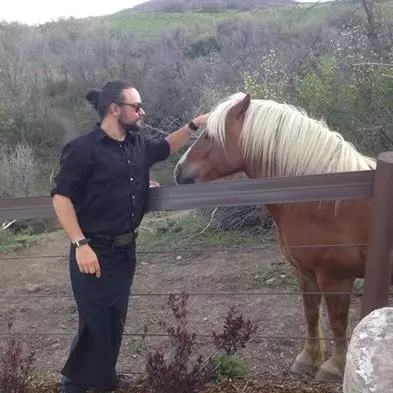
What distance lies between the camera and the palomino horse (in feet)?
11.3

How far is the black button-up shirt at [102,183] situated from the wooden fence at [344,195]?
272 mm

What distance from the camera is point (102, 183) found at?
9.36 ft

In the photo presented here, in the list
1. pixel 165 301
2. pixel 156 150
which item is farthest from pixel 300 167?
pixel 165 301

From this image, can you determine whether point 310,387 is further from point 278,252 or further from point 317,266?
point 278,252

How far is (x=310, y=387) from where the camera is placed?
11.4ft

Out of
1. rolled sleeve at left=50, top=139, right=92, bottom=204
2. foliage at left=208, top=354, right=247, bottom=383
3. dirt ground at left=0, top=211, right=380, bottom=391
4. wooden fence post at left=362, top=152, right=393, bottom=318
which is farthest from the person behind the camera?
dirt ground at left=0, top=211, right=380, bottom=391

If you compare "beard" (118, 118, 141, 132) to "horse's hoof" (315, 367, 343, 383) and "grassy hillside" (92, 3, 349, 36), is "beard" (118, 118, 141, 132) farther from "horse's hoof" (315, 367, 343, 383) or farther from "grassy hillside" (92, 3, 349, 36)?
"grassy hillside" (92, 3, 349, 36)

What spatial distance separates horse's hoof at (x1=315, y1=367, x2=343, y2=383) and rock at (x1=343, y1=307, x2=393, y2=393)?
6.10 ft

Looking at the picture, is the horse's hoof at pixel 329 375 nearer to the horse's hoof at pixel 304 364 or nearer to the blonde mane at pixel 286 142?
the horse's hoof at pixel 304 364

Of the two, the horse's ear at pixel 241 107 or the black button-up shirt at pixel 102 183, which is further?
the horse's ear at pixel 241 107

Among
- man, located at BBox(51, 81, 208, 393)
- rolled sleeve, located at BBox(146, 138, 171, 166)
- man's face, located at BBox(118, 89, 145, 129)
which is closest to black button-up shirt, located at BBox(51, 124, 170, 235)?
man, located at BBox(51, 81, 208, 393)

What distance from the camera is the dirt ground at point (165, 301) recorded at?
4.54 meters

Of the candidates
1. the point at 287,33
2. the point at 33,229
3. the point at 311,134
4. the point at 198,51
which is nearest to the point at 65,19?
the point at 198,51

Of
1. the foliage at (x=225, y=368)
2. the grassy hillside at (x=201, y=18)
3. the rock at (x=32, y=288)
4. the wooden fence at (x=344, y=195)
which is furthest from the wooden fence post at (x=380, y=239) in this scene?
the grassy hillside at (x=201, y=18)
